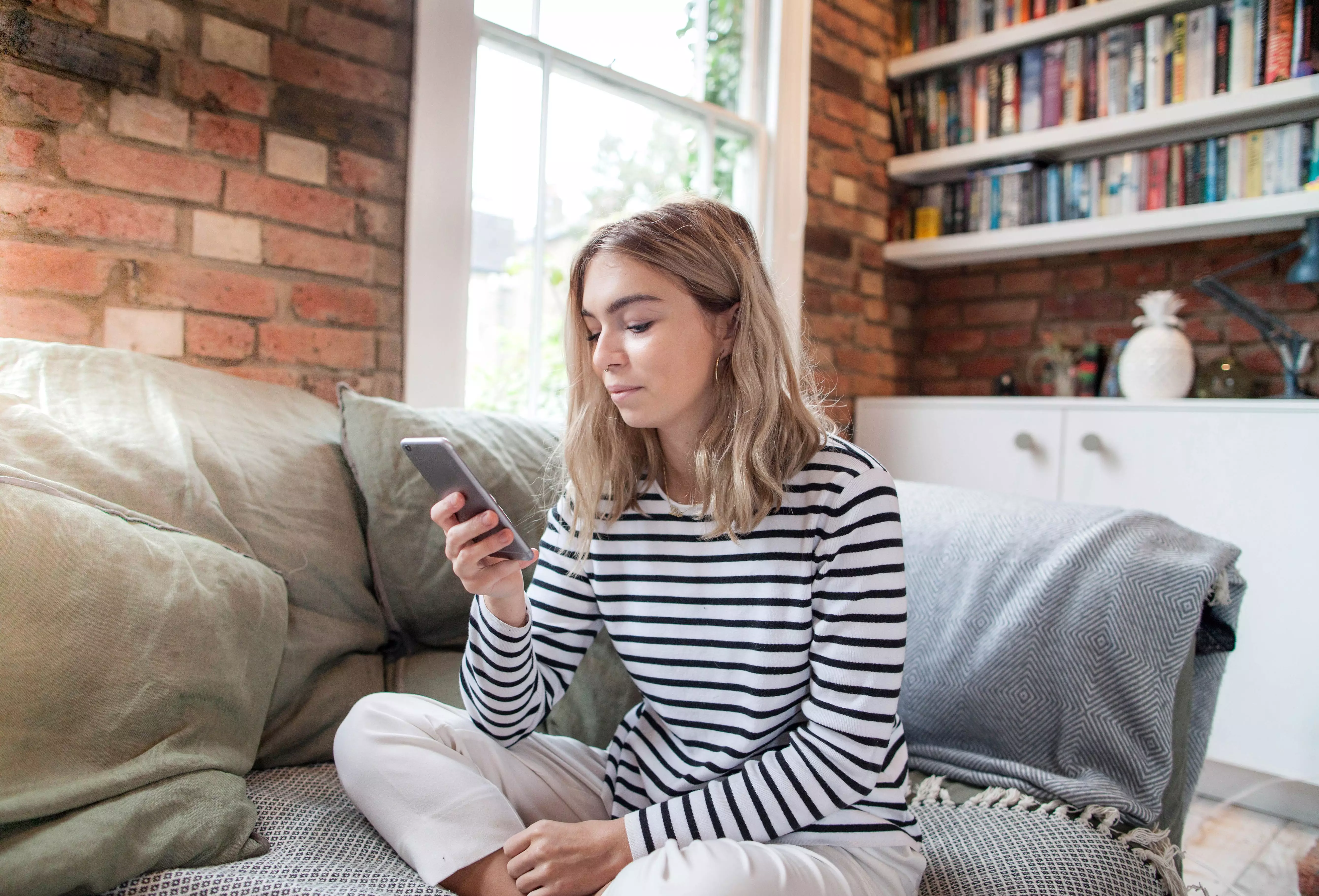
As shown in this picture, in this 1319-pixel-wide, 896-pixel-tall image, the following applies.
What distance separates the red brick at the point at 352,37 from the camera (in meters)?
1.70

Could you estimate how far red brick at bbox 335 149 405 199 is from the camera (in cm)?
176

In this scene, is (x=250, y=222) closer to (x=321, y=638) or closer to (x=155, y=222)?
(x=155, y=222)

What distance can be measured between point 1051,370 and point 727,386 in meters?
2.05

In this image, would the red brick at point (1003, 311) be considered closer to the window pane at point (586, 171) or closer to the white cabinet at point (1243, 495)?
the white cabinet at point (1243, 495)

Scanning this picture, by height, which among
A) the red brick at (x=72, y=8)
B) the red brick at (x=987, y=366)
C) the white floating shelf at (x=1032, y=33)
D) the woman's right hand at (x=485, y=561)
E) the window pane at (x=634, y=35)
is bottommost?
the woman's right hand at (x=485, y=561)

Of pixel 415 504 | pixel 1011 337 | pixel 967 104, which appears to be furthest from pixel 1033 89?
pixel 415 504

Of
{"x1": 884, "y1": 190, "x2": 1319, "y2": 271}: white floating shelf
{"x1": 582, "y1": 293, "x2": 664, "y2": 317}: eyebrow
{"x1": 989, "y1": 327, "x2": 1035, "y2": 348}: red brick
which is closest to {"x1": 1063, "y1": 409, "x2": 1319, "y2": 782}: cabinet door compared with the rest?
{"x1": 884, "y1": 190, "x2": 1319, "y2": 271}: white floating shelf

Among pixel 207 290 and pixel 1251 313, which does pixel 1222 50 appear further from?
pixel 207 290

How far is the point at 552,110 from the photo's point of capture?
7.18 feet

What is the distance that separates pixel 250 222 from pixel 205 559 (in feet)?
2.64

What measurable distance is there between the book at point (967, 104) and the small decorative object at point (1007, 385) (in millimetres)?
730

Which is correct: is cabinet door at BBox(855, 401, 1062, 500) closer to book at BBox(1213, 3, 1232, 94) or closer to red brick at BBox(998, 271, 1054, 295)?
red brick at BBox(998, 271, 1054, 295)

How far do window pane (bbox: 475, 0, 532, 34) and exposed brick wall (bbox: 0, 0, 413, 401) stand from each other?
26cm

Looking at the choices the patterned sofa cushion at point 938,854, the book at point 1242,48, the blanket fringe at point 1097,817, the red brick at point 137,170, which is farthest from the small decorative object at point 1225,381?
the red brick at point 137,170
